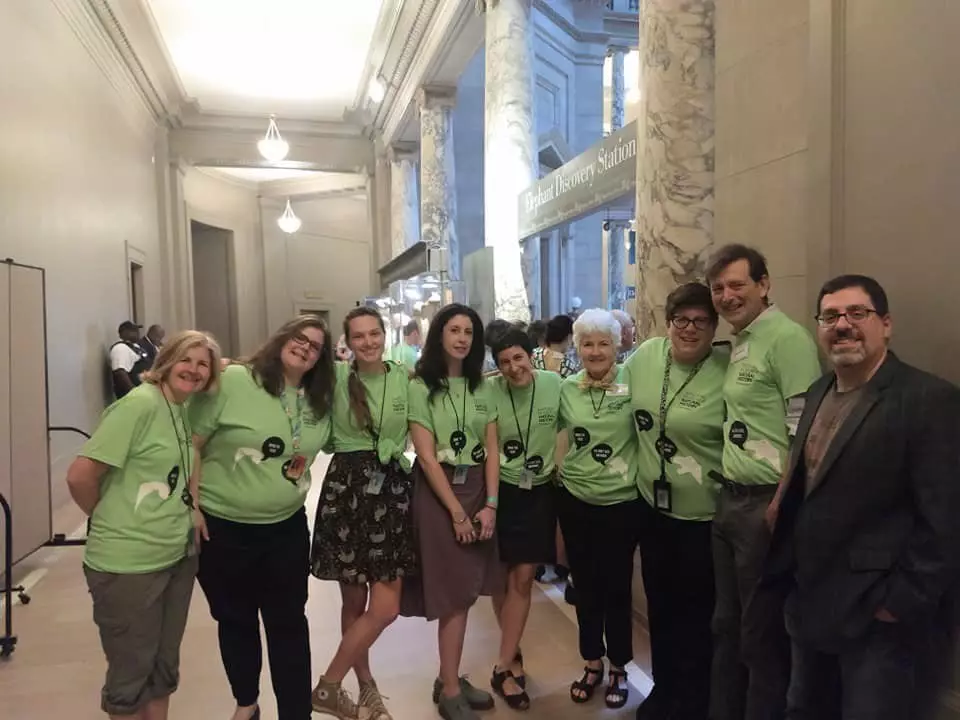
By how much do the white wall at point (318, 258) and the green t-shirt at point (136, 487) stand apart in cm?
1929

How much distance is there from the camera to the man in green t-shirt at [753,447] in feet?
7.88

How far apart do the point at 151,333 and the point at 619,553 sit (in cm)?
1011

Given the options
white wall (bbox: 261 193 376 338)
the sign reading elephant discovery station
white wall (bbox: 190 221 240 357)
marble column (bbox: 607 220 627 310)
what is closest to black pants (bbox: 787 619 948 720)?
the sign reading elephant discovery station

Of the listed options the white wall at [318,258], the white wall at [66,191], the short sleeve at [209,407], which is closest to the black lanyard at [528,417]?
the short sleeve at [209,407]

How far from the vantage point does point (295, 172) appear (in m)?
20.4

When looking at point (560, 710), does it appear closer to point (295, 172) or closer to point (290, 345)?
point (290, 345)

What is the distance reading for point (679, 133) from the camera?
3918mm

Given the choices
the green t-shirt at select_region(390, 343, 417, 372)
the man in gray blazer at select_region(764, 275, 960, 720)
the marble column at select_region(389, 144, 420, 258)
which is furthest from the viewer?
the marble column at select_region(389, 144, 420, 258)

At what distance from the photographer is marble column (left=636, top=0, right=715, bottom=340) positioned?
387 centimetres

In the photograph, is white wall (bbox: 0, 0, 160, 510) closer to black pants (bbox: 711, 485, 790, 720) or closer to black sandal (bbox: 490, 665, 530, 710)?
black sandal (bbox: 490, 665, 530, 710)

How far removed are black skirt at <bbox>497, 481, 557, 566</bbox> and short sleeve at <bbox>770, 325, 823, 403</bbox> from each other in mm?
1257

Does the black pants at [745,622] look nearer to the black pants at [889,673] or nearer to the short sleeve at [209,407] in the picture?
the black pants at [889,673]

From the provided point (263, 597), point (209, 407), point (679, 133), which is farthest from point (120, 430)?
point (679, 133)

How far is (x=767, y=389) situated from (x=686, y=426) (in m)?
0.39
